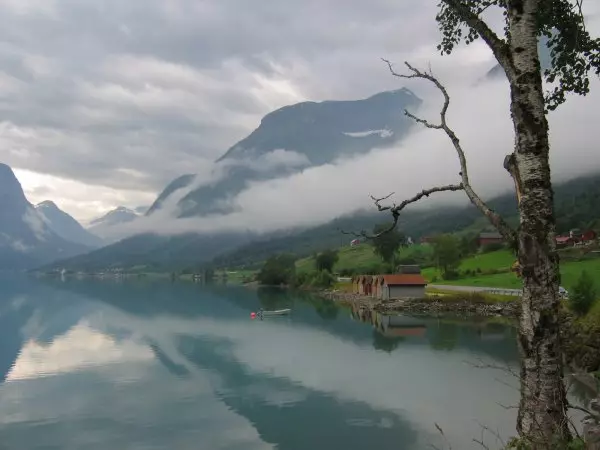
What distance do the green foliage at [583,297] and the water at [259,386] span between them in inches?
273

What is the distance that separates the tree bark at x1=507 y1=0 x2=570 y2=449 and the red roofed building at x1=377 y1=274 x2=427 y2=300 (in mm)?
91966

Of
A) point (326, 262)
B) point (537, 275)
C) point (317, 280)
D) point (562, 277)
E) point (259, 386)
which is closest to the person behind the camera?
point (537, 275)

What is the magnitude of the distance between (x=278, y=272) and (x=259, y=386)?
133m

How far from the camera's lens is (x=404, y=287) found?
9825 cm

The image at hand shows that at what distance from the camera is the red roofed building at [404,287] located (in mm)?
97562

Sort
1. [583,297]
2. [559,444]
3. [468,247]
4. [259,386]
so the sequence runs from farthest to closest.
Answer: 1. [468,247]
2. [583,297]
3. [259,386]
4. [559,444]

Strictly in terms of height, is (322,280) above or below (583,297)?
below

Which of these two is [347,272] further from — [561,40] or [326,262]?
[561,40]

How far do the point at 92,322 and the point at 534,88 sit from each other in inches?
3373

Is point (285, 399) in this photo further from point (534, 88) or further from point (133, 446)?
point (534, 88)

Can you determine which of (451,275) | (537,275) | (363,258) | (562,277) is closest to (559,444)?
(537,275)

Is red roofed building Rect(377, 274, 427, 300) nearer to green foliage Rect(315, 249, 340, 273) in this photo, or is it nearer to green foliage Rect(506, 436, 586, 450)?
green foliage Rect(315, 249, 340, 273)

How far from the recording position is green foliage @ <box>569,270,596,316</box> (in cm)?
4772

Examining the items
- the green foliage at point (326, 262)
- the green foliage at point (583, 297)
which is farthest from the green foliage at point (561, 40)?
the green foliage at point (326, 262)
